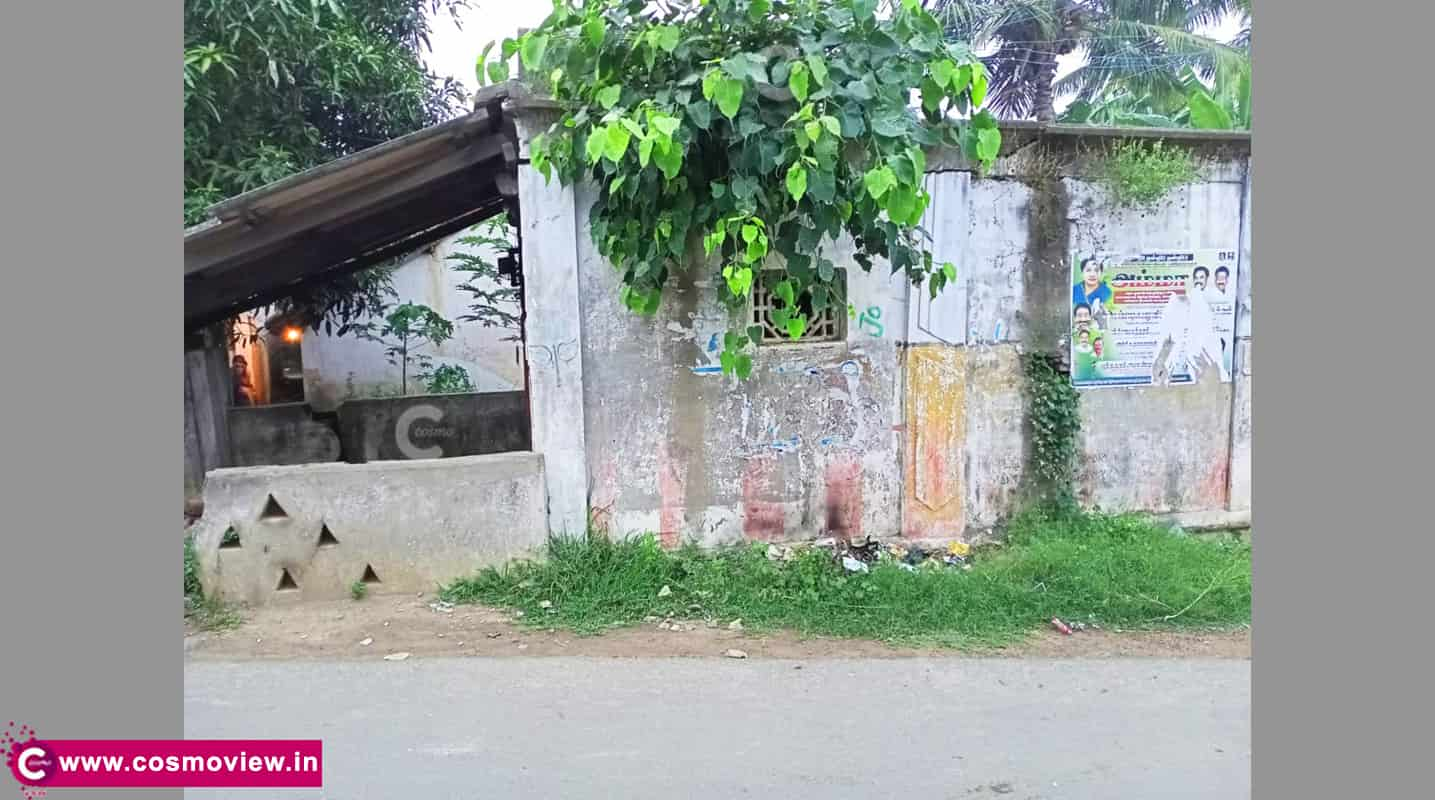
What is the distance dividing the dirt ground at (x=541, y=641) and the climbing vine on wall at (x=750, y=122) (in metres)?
1.59

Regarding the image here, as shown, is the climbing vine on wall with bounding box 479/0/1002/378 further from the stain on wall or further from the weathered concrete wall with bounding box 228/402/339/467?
the weathered concrete wall with bounding box 228/402/339/467

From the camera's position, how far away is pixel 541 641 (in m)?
4.39

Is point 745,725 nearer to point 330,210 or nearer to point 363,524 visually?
point 363,524

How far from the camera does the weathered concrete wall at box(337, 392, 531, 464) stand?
938 cm

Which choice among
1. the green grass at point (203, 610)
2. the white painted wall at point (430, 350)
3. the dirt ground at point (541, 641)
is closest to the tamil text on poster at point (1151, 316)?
the dirt ground at point (541, 641)

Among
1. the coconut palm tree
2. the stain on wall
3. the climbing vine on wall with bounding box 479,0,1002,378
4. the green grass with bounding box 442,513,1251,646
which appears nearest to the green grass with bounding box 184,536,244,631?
the green grass with bounding box 442,513,1251,646

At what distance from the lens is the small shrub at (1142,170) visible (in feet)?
18.3

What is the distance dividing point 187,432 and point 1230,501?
9.11m

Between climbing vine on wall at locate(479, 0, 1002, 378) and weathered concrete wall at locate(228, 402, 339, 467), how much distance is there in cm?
599

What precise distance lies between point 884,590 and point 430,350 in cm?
1154

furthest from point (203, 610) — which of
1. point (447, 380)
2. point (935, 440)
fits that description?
point (447, 380)

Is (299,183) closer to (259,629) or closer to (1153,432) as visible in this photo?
(259,629)

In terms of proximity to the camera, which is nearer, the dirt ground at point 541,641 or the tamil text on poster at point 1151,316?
the dirt ground at point 541,641

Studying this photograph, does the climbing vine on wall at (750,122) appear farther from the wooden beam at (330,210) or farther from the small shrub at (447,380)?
the small shrub at (447,380)
